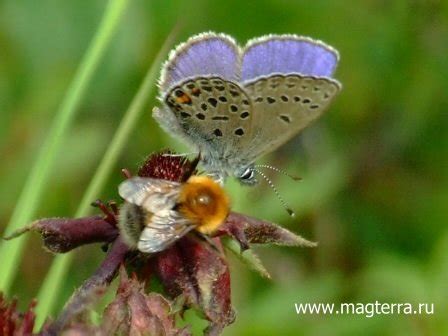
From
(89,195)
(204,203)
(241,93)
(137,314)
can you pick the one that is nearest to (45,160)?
(89,195)

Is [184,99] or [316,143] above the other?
[184,99]

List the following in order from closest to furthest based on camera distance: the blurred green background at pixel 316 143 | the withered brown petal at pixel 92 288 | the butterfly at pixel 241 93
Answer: the withered brown petal at pixel 92 288 < the butterfly at pixel 241 93 < the blurred green background at pixel 316 143

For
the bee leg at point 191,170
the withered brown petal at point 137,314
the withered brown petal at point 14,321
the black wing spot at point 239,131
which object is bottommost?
the withered brown petal at point 14,321

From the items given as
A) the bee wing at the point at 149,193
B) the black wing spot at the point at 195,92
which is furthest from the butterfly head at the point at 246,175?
the bee wing at the point at 149,193

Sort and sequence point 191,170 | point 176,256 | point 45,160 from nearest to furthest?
point 176,256
point 191,170
point 45,160

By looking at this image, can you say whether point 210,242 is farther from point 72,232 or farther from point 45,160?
point 45,160

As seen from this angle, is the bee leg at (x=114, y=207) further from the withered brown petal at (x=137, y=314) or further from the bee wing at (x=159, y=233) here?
the withered brown petal at (x=137, y=314)
